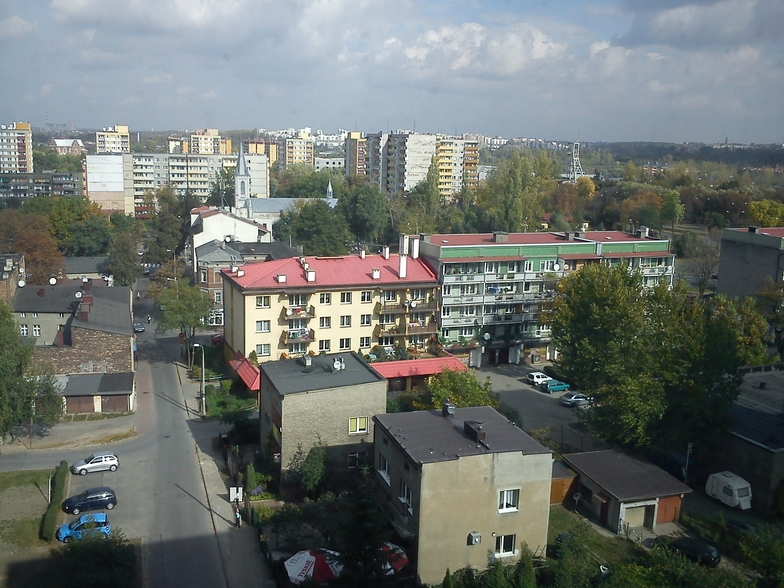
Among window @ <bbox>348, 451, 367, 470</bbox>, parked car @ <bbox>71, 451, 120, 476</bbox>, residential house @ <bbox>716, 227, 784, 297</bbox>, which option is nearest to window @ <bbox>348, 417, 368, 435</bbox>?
window @ <bbox>348, 451, 367, 470</bbox>

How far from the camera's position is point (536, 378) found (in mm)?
27984

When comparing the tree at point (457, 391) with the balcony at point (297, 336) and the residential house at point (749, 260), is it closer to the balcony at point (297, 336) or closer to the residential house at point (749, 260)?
the balcony at point (297, 336)

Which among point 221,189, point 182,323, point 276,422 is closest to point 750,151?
point 221,189

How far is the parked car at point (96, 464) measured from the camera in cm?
1936

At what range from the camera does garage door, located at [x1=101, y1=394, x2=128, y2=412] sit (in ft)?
78.8

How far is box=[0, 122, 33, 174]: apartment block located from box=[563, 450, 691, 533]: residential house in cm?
9607

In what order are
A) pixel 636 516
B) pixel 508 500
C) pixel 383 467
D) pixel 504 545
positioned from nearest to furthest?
pixel 508 500 < pixel 504 545 < pixel 383 467 < pixel 636 516

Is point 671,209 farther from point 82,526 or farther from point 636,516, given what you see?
point 82,526

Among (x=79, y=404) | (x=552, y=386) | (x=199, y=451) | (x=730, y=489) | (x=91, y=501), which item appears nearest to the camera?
(x=91, y=501)

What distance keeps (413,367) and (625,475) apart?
391 inches

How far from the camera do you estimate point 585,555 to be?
47.2 feet

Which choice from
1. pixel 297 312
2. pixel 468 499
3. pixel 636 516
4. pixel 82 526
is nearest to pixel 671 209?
pixel 297 312

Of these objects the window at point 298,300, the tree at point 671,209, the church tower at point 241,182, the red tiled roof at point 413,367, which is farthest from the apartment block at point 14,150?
the red tiled roof at point 413,367

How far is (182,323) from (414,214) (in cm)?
2957
